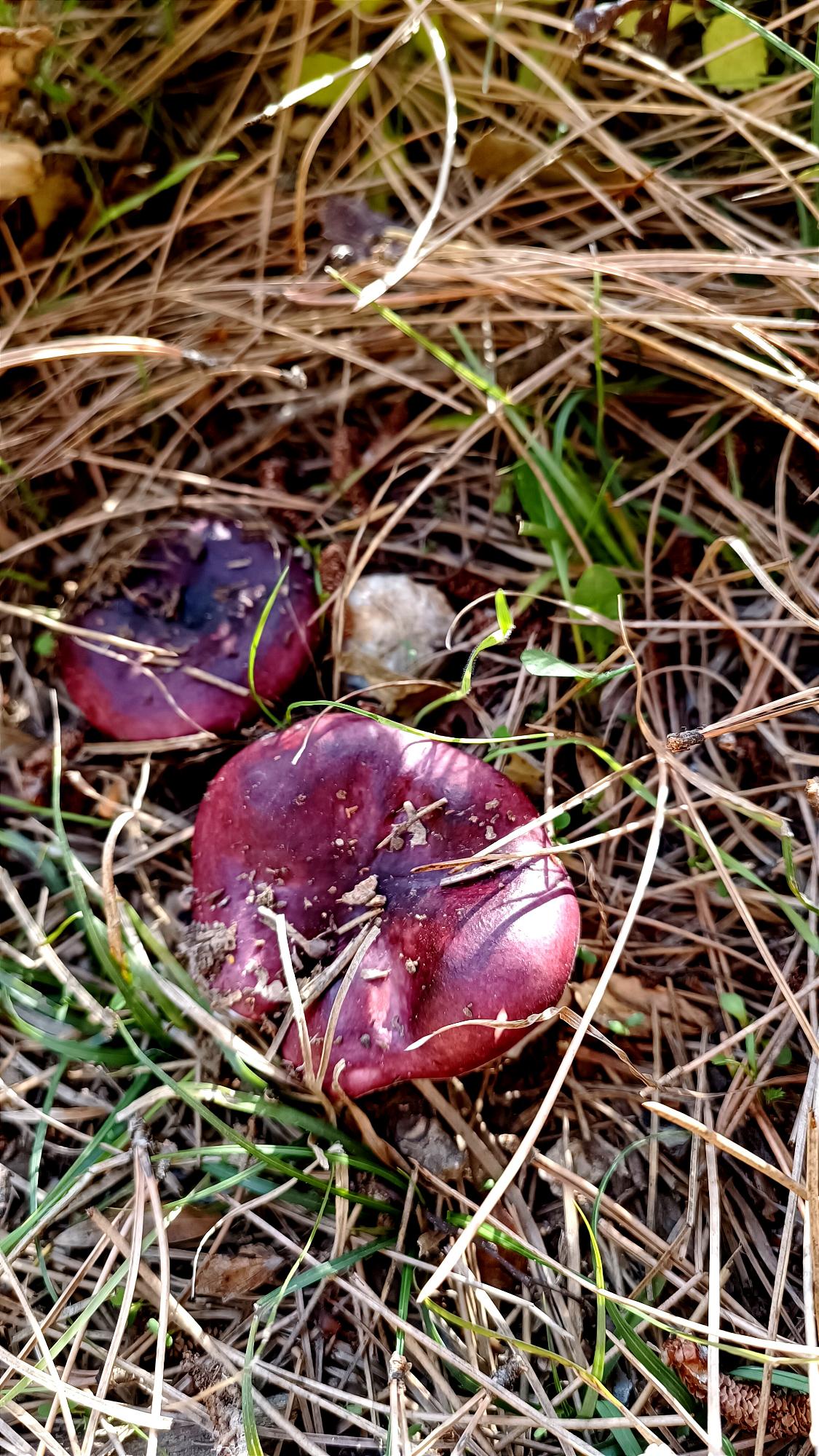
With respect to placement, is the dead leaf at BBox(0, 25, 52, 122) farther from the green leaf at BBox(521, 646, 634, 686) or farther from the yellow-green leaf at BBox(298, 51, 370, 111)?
the green leaf at BBox(521, 646, 634, 686)

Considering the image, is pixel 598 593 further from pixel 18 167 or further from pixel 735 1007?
pixel 18 167

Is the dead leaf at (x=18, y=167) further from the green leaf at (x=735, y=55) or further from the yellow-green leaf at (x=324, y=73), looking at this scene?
the green leaf at (x=735, y=55)

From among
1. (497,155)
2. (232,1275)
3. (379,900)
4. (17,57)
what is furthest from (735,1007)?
(17,57)

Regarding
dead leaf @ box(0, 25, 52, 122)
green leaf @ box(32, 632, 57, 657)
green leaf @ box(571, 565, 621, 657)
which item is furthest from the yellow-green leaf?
green leaf @ box(32, 632, 57, 657)

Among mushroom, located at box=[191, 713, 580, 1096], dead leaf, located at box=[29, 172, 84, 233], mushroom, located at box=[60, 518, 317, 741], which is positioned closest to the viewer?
mushroom, located at box=[191, 713, 580, 1096]

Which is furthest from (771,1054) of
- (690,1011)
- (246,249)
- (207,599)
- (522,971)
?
(246,249)
